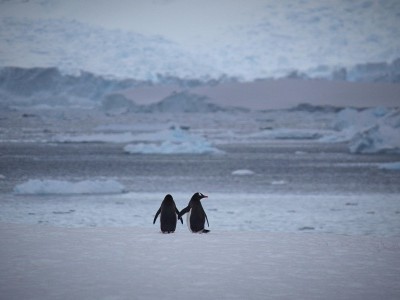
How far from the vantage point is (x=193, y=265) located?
220 inches

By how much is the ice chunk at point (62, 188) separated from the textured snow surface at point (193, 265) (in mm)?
8407

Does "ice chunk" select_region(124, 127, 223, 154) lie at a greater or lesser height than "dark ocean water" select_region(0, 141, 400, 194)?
greater

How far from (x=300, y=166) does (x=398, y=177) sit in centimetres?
501

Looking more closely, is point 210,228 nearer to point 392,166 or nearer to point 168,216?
point 168,216

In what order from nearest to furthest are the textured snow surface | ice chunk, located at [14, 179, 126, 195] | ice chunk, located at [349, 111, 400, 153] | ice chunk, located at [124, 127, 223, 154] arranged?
the textured snow surface → ice chunk, located at [14, 179, 126, 195] → ice chunk, located at [349, 111, 400, 153] → ice chunk, located at [124, 127, 223, 154]

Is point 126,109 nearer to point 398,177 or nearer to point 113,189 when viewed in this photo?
point 398,177

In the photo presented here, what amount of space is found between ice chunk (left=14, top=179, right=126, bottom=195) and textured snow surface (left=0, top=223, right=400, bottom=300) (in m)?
8.41

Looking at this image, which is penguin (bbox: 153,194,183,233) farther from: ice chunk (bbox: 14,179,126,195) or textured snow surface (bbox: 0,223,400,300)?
ice chunk (bbox: 14,179,126,195)

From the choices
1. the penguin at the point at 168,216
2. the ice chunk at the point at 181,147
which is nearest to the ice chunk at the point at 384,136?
the ice chunk at the point at 181,147

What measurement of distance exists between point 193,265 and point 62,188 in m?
11.0

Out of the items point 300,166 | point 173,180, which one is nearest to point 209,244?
point 173,180

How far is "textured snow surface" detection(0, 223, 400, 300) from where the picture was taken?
15.0 feet

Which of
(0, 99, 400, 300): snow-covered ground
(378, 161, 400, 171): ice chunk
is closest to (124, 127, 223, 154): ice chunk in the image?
(0, 99, 400, 300): snow-covered ground

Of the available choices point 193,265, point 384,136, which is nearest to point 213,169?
point 384,136
